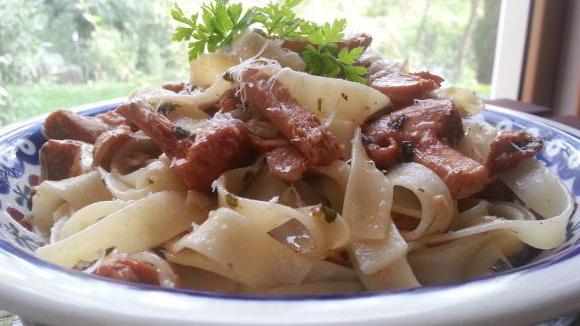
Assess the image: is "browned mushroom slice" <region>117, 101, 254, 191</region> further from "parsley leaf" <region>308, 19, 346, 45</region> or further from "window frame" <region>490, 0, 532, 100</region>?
"window frame" <region>490, 0, 532, 100</region>

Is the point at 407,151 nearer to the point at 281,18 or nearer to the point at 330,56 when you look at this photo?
the point at 330,56

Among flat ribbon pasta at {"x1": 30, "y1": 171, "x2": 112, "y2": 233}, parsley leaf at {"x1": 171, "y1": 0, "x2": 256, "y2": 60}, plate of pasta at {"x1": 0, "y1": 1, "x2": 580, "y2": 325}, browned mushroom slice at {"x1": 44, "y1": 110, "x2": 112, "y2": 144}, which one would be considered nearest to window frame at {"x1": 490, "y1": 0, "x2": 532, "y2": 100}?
plate of pasta at {"x1": 0, "y1": 1, "x2": 580, "y2": 325}

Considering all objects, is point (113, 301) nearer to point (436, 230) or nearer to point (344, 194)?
point (344, 194)

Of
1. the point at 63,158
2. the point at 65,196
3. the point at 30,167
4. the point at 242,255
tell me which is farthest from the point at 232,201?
the point at 30,167

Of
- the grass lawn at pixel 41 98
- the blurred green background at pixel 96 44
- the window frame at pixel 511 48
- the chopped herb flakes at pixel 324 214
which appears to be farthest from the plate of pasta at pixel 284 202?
the window frame at pixel 511 48

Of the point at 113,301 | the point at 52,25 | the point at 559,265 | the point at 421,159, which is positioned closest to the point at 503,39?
the point at 52,25
